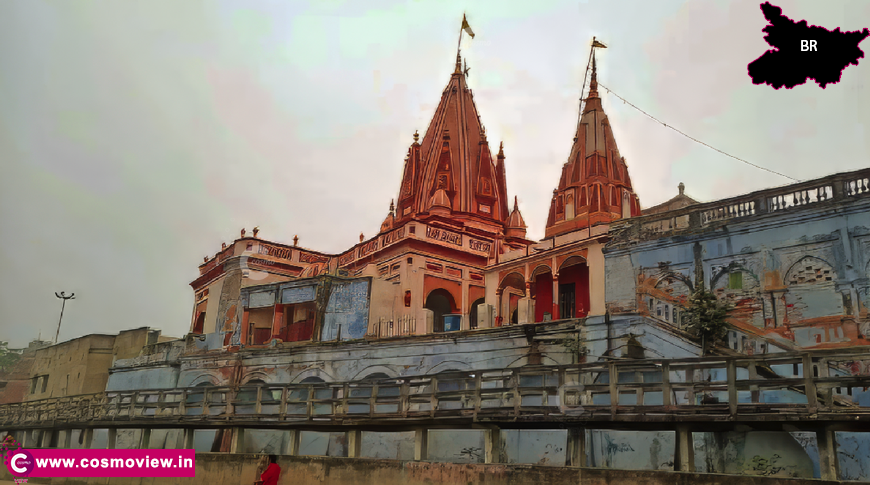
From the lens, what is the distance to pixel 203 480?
52.0 feet

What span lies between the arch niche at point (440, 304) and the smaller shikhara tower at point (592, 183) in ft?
16.2

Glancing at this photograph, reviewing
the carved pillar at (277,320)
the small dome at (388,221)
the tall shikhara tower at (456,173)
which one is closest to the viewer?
the carved pillar at (277,320)

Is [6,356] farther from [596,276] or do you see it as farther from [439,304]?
[596,276]

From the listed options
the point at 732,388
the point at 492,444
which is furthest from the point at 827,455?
the point at 492,444

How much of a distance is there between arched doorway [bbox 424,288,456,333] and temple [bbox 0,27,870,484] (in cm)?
9

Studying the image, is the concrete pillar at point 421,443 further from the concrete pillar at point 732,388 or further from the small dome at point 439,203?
the small dome at point 439,203

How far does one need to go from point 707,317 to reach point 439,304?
14.5 meters

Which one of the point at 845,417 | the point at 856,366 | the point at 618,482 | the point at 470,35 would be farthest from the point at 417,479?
the point at 470,35

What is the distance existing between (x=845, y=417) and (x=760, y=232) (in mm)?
10113

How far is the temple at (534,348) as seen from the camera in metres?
12.7

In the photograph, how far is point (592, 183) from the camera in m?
31.3

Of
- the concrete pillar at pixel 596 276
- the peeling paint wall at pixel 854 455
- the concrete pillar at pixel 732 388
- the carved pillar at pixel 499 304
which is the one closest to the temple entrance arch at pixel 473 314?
the carved pillar at pixel 499 304

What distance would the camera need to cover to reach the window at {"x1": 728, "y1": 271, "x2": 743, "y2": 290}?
19.6 m

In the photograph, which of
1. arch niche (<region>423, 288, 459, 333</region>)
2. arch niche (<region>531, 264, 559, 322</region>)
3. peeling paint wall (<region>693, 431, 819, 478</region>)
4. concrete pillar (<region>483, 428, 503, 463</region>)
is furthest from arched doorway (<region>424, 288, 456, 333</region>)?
concrete pillar (<region>483, 428, 503, 463</region>)
